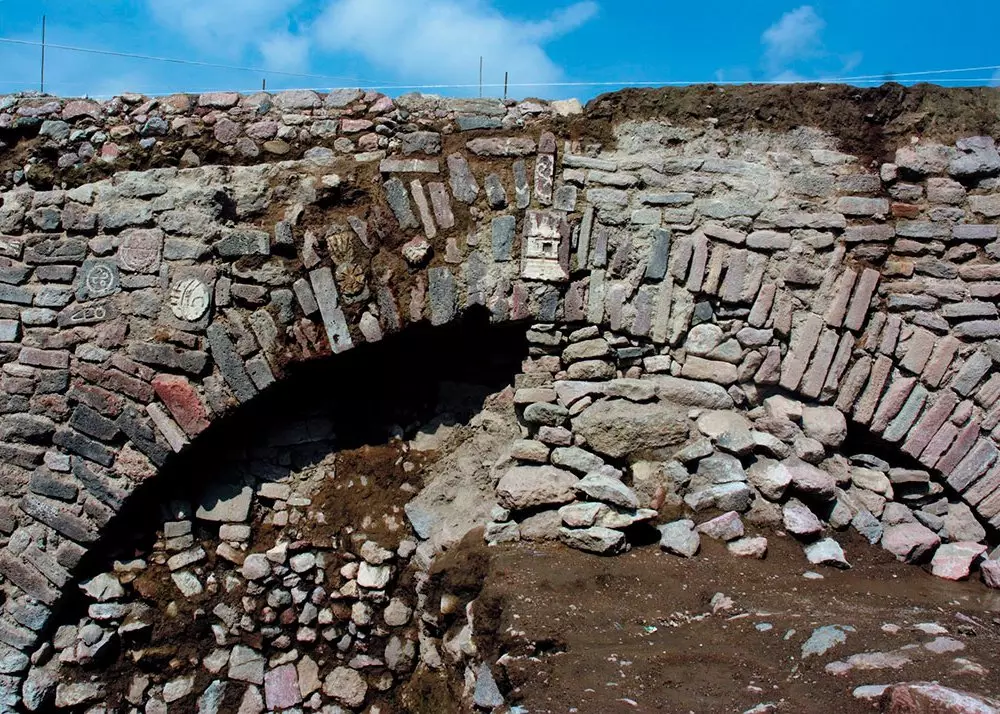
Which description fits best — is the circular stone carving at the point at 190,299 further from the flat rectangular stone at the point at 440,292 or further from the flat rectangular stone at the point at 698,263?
the flat rectangular stone at the point at 698,263

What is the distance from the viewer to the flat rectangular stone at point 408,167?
4.47 m

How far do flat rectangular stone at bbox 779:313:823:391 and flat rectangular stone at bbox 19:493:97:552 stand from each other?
3416 millimetres

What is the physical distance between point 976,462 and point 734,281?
141 centimetres

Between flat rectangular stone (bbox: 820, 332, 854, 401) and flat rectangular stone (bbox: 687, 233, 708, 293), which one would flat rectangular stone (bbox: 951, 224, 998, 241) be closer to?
flat rectangular stone (bbox: 820, 332, 854, 401)

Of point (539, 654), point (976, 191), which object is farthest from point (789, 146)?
point (539, 654)

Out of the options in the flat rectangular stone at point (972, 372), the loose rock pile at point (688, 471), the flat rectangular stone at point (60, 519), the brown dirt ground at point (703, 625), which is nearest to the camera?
the brown dirt ground at point (703, 625)

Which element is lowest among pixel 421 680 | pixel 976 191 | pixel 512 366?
pixel 421 680

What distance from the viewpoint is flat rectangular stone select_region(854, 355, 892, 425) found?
4270 millimetres

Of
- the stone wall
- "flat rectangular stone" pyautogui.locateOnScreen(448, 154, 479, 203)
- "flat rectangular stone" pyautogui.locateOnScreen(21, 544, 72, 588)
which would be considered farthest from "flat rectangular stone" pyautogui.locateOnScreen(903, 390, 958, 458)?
"flat rectangular stone" pyautogui.locateOnScreen(21, 544, 72, 588)

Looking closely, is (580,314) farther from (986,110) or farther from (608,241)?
(986,110)

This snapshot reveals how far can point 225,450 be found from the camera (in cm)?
461

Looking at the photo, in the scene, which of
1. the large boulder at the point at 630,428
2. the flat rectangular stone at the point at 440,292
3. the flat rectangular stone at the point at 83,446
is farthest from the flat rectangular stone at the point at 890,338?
the flat rectangular stone at the point at 83,446

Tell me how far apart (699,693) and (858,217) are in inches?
103

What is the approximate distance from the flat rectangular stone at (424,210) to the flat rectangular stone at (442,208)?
30mm
